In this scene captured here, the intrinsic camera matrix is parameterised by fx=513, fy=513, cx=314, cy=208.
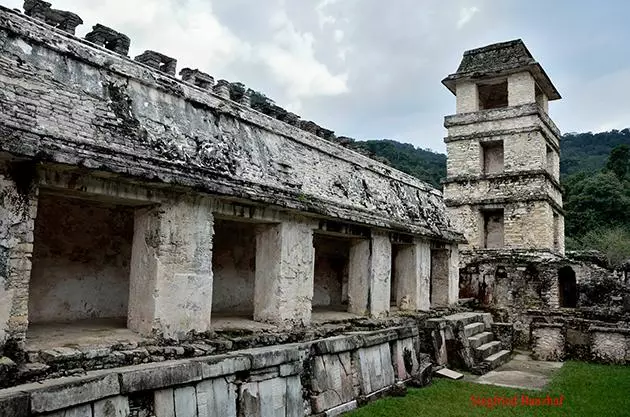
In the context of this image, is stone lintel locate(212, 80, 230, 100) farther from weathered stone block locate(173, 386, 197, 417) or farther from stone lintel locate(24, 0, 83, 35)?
weathered stone block locate(173, 386, 197, 417)

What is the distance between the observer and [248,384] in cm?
564

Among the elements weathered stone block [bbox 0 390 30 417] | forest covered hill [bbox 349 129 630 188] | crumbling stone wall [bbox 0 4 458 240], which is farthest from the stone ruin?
forest covered hill [bbox 349 129 630 188]

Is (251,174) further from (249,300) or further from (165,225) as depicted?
(249,300)

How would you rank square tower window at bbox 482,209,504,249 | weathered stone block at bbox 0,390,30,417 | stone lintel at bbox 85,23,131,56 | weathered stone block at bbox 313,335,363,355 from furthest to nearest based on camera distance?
square tower window at bbox 482,209,504,249
weathered stone block at bbox 313,335,363,355
stone lintel at bbox 85,23,131,56
weathered stone block at bbox 0,390,30,417

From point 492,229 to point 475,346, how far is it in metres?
9.79

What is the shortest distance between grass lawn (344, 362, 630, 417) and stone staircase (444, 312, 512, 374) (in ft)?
3.70

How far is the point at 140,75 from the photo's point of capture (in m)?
6.04

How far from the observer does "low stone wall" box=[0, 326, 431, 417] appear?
13.4ft

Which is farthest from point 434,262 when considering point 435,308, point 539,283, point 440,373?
point 440,373

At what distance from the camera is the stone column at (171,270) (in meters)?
5.60

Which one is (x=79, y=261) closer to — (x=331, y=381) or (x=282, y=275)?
(x=282, y=275)

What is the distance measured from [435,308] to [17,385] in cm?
964

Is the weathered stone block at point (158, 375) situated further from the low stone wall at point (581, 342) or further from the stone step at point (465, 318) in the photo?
the low stone wall at point (581, 342)

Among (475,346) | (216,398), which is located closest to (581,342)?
(475,346)
